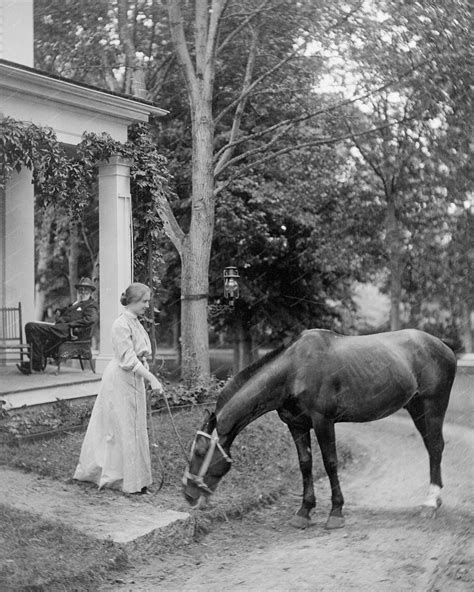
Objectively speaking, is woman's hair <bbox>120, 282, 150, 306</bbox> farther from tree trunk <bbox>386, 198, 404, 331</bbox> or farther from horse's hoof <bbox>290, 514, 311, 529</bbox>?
tree trunk <bbox>386, 198, 404, 331</bbox>

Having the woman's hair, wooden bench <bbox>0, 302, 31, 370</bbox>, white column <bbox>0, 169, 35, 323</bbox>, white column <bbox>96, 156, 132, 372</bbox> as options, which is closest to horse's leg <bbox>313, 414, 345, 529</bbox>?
the woman's hair

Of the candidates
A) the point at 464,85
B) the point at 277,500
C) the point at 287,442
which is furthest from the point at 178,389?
the point at 464,85

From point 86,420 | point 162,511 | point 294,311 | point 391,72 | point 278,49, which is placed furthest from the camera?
point 294,311

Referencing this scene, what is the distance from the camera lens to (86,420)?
9.10m

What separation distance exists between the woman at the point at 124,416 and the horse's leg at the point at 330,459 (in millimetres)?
1554

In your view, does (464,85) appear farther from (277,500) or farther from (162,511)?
(162,511)

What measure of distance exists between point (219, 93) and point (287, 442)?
33.2 ft

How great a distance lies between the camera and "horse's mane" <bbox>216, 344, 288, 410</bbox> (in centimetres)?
604

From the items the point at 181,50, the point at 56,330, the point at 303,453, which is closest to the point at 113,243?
the point at 56,330

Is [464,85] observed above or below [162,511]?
above

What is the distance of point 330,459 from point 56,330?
5729 mm

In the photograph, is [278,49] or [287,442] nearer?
[287,442]

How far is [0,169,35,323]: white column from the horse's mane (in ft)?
22.5

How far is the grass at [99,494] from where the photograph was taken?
481cm
